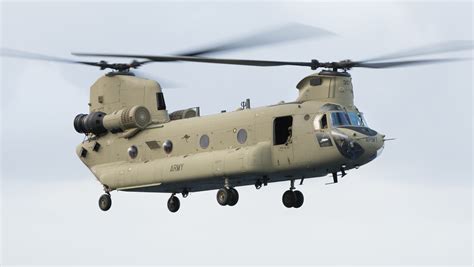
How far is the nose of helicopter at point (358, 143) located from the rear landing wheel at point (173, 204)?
8366 millimetres

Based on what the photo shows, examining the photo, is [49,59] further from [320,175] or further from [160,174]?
[320,175]

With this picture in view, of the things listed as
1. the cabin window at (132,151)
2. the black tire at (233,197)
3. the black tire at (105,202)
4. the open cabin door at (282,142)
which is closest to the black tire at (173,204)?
the cabin window at (132,151)

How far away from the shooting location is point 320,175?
156 feet

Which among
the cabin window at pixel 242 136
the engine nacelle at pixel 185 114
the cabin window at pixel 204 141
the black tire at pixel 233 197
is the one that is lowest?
the black tire at pixel 233 197

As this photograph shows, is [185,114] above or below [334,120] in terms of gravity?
above

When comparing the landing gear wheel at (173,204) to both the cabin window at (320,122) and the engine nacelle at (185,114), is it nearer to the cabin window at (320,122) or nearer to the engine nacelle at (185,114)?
the engine nacelle at (185,114)

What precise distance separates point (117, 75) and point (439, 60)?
1418 cm

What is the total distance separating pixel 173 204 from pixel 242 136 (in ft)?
17.6

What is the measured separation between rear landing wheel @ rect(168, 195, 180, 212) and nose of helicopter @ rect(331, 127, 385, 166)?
8366mm

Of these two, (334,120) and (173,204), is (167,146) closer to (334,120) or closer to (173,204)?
(173,204)

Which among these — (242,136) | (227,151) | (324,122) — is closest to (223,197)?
(227,151)

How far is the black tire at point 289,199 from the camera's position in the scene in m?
48.9

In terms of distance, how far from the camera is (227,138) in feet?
158

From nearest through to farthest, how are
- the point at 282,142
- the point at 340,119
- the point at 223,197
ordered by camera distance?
the point at 340,119, the point at 282,142, the point at 223,197
